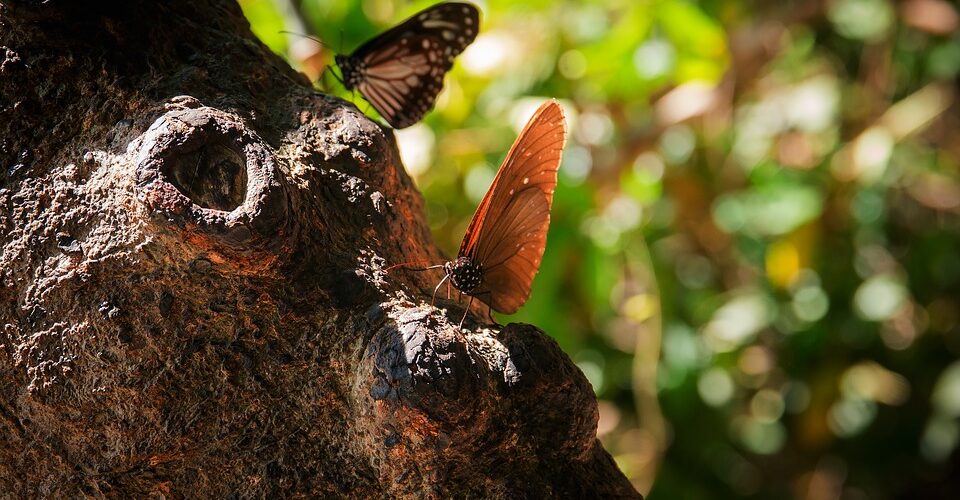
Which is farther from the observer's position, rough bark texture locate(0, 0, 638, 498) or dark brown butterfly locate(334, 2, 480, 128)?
dark brown butterfly locate(334, 2, 480, 128)

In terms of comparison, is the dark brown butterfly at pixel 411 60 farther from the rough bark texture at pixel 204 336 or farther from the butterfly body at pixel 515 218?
the rough bark texture at pixel 204 336

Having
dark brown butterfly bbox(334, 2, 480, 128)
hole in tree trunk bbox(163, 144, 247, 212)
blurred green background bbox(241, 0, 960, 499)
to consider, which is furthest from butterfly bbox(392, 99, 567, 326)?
blurred green background bbox(241, 0, 960, 499)

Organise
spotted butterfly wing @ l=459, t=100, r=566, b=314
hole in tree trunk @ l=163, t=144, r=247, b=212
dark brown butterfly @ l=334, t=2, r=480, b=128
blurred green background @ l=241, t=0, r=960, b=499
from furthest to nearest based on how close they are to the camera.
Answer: blurred green background @ l=241, t=0, r=960, b=499 < dark brown butterfly @ l=334, t=2, r=480, b=128 < spotted butterfly wing @ l=459, t=100, r=566, b=314 < hole in tree trunk @ l=163, t=144, r=247, b=212

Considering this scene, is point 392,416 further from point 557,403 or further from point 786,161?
point 786,161

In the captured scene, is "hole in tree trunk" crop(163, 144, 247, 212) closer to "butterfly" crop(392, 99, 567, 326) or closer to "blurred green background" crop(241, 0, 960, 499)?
"butterfly" crop(392, 99, 567, 326)

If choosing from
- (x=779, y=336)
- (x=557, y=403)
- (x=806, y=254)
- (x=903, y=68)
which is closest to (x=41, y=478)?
(x=557, y=403)

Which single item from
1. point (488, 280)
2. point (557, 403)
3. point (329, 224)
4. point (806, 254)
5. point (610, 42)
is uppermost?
point (610, 42)

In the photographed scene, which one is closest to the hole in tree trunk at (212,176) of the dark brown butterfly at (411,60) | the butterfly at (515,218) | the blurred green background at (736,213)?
the butterfly at (515,218)
